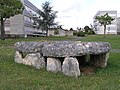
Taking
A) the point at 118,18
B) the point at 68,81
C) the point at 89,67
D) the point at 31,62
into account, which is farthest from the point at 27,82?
the point at 118,18

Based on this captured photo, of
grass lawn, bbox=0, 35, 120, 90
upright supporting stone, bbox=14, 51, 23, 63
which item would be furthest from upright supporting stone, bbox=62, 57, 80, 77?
A: upright supporting stone, bbox=14, 51, 23, 63

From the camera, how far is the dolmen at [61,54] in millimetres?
8461

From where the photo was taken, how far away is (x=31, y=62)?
981cm

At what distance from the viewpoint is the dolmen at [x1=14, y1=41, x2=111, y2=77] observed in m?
8.46

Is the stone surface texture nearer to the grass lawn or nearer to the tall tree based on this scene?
the grass lawn

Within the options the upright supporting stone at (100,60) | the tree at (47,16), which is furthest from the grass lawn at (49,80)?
the tree at (47,16)

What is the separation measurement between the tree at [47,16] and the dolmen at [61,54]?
6024 centimetres

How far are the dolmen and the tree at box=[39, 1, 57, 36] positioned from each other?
2372 inches

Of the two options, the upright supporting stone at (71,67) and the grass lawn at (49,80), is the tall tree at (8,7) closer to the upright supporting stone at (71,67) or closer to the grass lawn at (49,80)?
the grass lawn at (49,80)

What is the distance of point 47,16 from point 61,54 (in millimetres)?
62165

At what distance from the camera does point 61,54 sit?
8.62m

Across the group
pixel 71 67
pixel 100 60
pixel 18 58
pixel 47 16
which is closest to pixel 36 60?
pixel 18 58

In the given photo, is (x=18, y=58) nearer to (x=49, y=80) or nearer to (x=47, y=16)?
(x=49, y=80)

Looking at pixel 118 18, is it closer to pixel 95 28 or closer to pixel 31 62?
pixel 95 28
